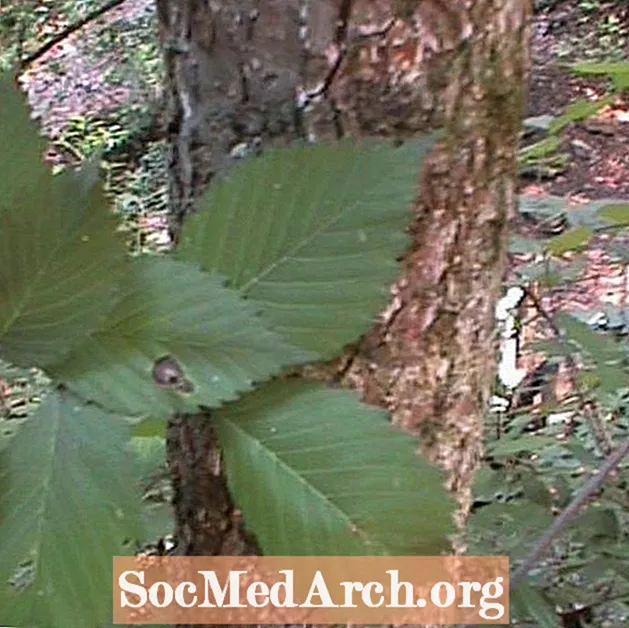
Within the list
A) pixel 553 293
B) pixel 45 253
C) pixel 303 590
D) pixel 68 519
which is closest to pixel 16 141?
pixel 45 253

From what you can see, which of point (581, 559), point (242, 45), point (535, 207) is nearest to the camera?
point (242, 45)

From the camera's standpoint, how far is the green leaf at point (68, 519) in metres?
0.44

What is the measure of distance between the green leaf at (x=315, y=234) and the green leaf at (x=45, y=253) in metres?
0.05

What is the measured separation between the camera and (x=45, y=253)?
44cm

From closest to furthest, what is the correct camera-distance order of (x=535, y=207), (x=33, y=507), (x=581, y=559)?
(x=33, y=507)
(x=581, y=559)
(x=535, y=207)

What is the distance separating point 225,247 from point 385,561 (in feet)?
0.49

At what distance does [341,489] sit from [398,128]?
18cm

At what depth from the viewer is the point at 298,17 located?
0.53 meters

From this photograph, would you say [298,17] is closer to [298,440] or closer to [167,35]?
[167,35]

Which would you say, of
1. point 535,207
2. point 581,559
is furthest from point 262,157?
point 535,207

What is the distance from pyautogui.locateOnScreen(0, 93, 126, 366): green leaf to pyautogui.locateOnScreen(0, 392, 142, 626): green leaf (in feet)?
0.12

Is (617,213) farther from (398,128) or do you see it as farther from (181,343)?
(181,343)

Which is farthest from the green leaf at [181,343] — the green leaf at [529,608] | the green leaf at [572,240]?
the green leaf at [572,240]

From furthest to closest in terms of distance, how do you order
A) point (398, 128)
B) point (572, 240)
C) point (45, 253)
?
point (572, 240) < point (398, 128) < point (45, 253)
